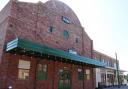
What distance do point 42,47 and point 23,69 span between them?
3021mm

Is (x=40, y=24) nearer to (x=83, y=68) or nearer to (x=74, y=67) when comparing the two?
(x=74, y=67)

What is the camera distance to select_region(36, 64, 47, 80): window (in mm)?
15791

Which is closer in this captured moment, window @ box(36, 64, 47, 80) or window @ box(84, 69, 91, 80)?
window @ box(36, 64, 47, 80)

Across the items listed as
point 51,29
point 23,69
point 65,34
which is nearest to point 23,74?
point 23,69

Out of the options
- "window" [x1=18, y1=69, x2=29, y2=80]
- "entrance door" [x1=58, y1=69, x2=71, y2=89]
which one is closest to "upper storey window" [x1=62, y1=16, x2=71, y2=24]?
"entrance door" [x1=58, y1=69, x2=71, y2=89]

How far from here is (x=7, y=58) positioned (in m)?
13.6

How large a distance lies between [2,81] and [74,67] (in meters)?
9.70

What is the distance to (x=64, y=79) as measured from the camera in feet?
60.6

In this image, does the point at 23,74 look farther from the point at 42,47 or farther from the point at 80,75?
the point at 80,75

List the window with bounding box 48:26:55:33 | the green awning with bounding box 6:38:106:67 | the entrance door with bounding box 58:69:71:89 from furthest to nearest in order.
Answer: the window with bounding box 48:26:55:33
the entrance door with bounding box 58:69:71:89
the green awning with bounding box 6:38:106:67

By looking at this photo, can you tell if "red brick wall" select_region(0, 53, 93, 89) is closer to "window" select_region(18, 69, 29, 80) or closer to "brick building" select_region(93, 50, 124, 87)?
"window" select_region(18, 69, 29, 80)

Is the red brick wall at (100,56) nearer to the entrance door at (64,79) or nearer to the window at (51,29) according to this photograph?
the entrance door at (64,79)

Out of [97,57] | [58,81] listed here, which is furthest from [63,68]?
[97,57]

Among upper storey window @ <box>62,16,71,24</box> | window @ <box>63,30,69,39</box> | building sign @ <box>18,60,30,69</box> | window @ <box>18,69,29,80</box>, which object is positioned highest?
upper storey window @ <box>62,16,71,24</box>
